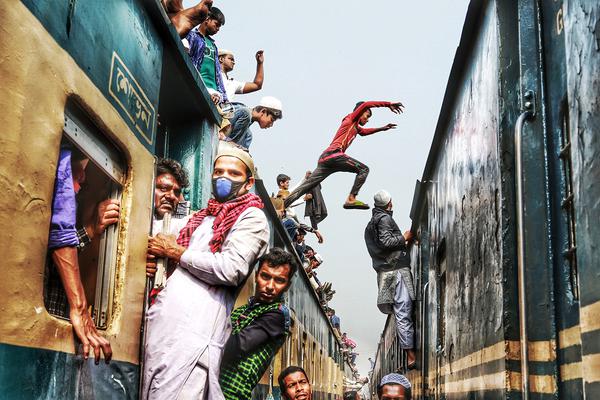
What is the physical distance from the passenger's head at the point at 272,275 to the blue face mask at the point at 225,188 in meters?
0.55

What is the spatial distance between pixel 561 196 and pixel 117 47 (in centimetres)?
227

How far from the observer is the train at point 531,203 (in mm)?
2990

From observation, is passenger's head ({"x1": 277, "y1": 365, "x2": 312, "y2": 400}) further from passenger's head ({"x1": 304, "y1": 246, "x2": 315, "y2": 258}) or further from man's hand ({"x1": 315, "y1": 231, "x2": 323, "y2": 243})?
passenger's head ({"x1": 304, "y1": 246, "x2": 315, "y2": 258})

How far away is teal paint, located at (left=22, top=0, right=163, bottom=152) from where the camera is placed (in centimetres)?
272

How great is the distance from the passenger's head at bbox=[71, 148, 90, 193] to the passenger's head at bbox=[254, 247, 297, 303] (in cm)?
140

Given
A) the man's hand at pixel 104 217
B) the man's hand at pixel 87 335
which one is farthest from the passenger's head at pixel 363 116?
the man's hand at pixel 87 335

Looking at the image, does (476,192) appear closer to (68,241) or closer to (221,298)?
(221,298)

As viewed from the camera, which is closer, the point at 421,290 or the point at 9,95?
the point at 9,95

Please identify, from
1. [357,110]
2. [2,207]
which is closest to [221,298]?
[2,207]

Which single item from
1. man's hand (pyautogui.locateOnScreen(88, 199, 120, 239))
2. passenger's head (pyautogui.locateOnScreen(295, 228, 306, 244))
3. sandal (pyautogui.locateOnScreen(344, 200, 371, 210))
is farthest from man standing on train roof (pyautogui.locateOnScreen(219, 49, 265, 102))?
passenger's head (pyautogui.locateOnScreen(295, 228, 306, 244))

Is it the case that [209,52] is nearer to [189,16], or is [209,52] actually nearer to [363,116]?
[189,16]

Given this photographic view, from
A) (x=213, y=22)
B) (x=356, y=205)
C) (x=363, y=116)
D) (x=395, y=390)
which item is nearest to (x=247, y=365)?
(x=395, y=390)

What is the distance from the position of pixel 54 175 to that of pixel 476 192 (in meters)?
3.34

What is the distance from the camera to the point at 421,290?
33.9 feet
